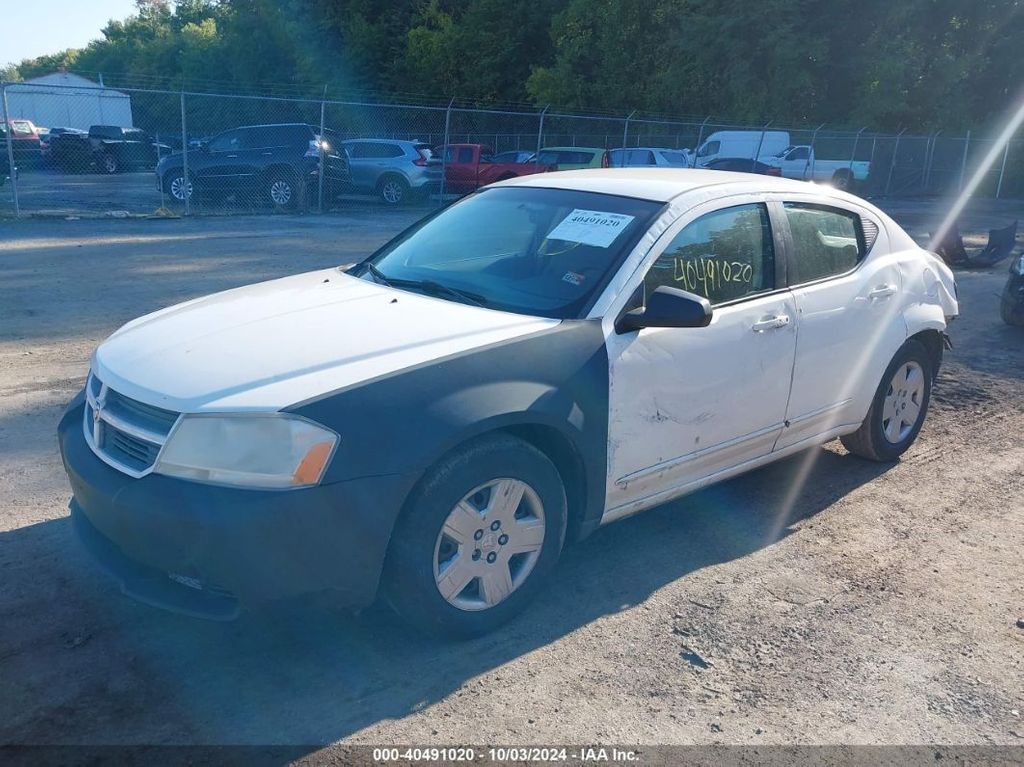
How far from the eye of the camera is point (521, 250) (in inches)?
168

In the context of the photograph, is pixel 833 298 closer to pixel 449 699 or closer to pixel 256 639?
pixel 449 699

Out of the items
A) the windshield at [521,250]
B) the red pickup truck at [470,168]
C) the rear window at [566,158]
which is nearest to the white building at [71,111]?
the red pickup truck at [470,168]

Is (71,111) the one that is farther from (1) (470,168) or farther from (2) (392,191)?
(2) (392,191)

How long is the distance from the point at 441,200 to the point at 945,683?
65.1 feet

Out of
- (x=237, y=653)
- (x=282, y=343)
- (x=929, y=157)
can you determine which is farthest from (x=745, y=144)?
(x=237, y=653)

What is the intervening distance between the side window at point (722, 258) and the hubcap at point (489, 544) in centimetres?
112

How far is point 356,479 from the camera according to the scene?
2.99m

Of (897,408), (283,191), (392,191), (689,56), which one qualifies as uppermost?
(689,56)

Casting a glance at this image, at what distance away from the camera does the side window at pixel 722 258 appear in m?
4.04

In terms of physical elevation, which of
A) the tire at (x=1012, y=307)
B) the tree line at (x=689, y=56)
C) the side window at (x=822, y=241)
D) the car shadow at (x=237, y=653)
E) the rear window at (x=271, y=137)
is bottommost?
the car shadow at (x=237, y=653)

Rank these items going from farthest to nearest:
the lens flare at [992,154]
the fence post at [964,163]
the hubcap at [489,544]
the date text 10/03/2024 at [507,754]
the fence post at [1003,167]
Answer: the fence post at [1003,167] < the lens flare at [992,154] < the fence post at [964,163] < the hubcap at [489,544] < the date text 10/03/2024 at [507,754]

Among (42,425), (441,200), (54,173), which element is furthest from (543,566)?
(54,173)

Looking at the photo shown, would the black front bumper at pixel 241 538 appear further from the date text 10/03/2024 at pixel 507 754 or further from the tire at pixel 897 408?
the tire at pixel 897 408

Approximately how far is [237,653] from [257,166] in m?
16.6
